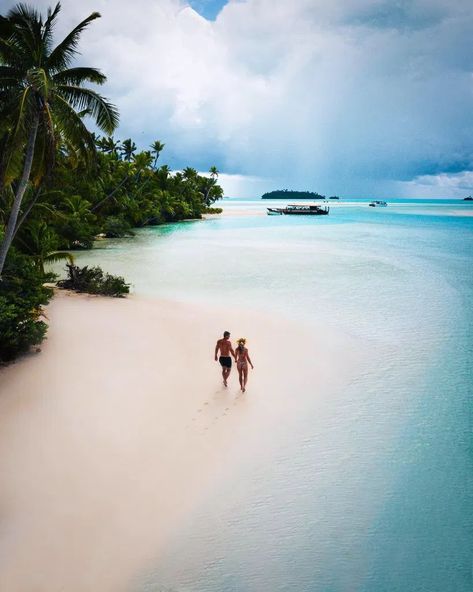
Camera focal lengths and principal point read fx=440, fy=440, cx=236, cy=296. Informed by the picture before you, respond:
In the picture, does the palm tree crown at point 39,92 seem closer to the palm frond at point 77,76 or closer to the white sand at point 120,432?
the palm frond at point 77,76

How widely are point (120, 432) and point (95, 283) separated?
35.3ft

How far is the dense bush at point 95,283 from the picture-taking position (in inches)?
674

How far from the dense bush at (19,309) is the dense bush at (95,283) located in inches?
193

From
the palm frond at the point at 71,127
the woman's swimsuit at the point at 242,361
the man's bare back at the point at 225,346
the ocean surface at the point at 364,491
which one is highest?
the palm frond at the point at 71,127

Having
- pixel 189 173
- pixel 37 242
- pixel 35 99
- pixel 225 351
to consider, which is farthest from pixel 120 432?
→ pixel 189 173

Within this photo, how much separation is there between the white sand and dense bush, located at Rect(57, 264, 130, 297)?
3.57 meters

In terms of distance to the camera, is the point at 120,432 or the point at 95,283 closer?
the point at 120,432

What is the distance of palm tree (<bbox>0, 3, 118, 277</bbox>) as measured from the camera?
10.8m

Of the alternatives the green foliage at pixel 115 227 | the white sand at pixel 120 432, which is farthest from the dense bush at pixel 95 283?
the green foliage at pixel 115 227

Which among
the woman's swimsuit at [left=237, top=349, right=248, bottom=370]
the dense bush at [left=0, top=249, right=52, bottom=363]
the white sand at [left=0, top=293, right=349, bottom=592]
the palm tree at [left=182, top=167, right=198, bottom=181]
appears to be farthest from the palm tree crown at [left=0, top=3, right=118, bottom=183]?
the palm tree at [left=182, top=167, right=198, bottom=181]

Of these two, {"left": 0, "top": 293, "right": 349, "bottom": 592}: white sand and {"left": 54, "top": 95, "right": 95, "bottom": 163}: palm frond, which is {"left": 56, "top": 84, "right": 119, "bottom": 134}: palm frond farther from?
{"left": 0, "top": 293, "right": 349, "bottom": 592}: white sand

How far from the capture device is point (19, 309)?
1026 cm

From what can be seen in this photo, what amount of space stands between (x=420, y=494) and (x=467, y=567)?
1.32m

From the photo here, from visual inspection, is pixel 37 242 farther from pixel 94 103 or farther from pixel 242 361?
pixel 242 361
